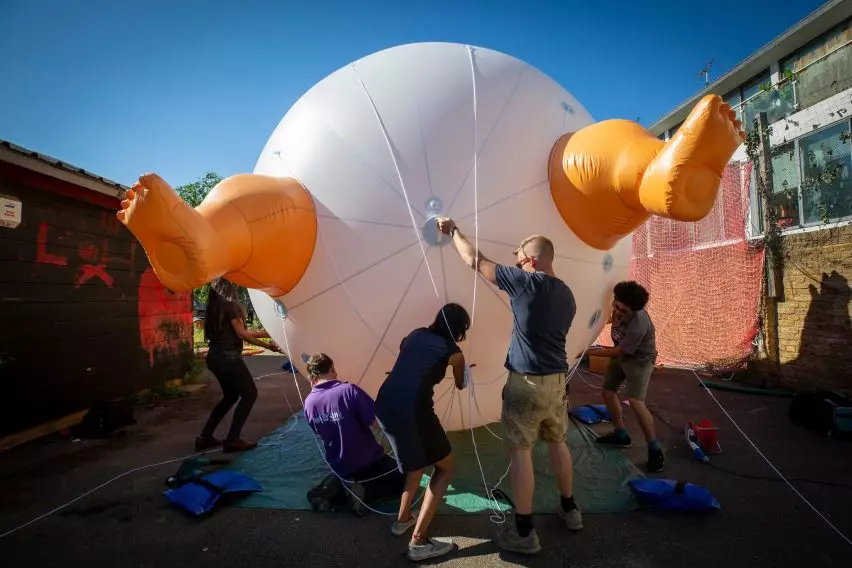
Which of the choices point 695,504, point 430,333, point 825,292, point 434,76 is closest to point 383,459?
point 430,333

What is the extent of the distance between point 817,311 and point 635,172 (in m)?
4.78

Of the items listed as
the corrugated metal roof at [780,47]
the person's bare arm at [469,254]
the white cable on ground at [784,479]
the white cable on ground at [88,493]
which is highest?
the corrugated metal roof at [780,47]

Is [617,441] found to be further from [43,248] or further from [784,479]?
[43,248]

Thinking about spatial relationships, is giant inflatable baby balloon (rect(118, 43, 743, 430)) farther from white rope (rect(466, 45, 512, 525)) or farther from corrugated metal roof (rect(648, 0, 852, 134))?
corrugated metal roof (rect(648, 0, 852, 134))

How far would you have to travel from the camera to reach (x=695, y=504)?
8.67ft

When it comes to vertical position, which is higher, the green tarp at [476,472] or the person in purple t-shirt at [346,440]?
the person in purple t-shirt at [346,440]

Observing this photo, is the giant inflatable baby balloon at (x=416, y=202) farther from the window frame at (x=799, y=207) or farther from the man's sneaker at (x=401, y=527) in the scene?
the window frame at (x=799, y=207)

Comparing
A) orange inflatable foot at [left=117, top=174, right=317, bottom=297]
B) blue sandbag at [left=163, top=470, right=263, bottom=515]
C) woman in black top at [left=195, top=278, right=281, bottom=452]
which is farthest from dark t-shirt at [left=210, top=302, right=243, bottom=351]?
orange inflatable foot at [left=117, top=174, right=317, bottom=297]

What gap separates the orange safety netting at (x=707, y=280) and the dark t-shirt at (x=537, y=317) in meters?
5.22

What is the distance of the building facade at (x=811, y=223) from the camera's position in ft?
17.0

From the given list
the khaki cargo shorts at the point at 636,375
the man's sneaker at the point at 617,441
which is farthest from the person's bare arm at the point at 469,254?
the man's sneaker at the point at 617,441

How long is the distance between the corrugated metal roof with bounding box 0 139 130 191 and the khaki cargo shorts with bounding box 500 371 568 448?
202 inches

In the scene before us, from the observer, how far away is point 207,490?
2965 mm

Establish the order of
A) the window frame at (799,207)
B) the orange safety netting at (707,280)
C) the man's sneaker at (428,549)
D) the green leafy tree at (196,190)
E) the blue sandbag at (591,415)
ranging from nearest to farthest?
1. the man's sneaker at (428,549)
2. the blue sandbag at (591,415)
3. the window frame at (799,207)
4. the orange safety netting at (707,280)
5. the green leafy tree at (196,190)
